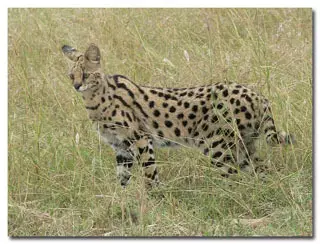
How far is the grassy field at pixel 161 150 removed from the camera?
6.05m

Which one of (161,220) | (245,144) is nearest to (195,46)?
(245,144)

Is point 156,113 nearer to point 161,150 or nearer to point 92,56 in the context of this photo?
point 161,150

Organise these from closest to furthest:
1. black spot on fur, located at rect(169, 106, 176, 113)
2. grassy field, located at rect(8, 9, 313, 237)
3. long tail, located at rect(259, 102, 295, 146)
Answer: grassy field, located at rect(8, 9, 313, 237) → long tail, located at rect(259, 102, 295, 146) → black spot on fur, located at rect(169, 106, 176, 113)

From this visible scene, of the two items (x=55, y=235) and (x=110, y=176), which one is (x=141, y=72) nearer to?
(x=110, y=176)

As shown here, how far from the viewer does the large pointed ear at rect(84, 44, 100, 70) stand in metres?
6.37

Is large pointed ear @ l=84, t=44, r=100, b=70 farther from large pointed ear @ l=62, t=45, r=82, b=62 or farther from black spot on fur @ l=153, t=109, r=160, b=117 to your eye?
black spot on fur @ l=153, t=109, r=160, b=117

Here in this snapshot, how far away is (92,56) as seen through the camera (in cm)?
637

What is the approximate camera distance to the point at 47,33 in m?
6.61

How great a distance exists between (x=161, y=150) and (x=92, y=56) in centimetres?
69

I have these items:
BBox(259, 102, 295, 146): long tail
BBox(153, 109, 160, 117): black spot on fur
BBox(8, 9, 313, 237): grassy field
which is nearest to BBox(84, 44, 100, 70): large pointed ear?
BBox(8, 9, 313, 237): grassy field

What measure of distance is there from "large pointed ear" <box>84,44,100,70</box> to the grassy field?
0.14 ft

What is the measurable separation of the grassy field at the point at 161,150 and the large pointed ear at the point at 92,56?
4 centimetres

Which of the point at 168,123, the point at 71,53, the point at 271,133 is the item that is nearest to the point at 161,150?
the point at 168,123
